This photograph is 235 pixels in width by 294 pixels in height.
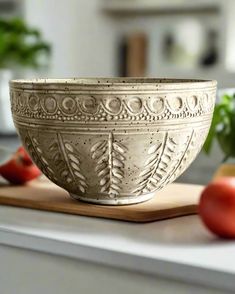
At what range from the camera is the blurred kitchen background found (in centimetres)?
312

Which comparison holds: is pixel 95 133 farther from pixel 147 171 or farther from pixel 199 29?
pixel 199 29

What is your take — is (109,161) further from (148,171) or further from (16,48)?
(16,48)

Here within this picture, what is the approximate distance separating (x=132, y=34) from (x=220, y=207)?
9.76ft

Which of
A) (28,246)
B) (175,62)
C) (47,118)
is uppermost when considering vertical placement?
(47,118)

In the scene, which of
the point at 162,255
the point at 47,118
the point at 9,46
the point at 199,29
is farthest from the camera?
the point at 199,29

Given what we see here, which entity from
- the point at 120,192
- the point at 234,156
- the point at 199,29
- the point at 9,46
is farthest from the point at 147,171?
the point at 199,29

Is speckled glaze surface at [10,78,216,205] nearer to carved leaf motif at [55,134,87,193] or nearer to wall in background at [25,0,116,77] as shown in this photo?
carved leaf motif at [55,134,87,193]

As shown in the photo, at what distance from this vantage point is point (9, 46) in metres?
1.87

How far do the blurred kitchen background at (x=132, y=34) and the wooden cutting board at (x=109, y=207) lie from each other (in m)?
2.24

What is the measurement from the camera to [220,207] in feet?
1.80

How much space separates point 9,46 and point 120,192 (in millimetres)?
1298

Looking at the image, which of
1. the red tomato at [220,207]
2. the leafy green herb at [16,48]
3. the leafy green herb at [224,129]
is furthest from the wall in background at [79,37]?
the red tomato at [220,207]

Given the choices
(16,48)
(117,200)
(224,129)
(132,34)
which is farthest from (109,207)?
(132,34)

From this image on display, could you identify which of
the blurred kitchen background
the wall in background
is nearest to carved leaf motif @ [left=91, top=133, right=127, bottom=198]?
the blurred kitchen background
